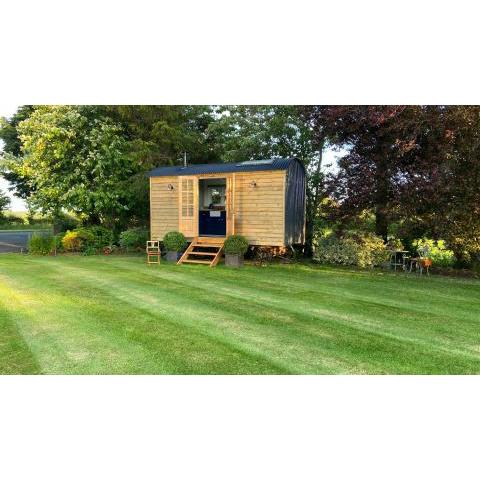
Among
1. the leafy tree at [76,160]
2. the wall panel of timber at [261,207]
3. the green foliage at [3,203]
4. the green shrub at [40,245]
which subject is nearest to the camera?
the wall panel of timber at [261,207]

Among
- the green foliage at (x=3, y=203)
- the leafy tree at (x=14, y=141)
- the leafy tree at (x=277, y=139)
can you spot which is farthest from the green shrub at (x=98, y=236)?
the green foliage at (x=3, y=203)

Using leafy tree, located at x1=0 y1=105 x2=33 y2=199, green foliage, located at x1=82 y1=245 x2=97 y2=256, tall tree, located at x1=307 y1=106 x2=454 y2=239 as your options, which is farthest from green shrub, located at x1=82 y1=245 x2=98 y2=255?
tall tree, located at x1=307 y1=106 x2=454 y2=239

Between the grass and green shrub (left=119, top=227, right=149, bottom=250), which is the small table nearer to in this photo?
the grass

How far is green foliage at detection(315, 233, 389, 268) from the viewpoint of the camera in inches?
349

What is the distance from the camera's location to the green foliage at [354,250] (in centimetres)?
887

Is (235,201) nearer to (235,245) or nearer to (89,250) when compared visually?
(235,245)

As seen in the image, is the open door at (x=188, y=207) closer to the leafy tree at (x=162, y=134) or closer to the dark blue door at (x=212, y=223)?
the dark blue door at (x=212, y=223)

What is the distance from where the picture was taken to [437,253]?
8.88 m

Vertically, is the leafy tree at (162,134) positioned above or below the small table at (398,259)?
above

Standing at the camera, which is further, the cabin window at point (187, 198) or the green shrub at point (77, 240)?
the green shrub at point (77, 240)

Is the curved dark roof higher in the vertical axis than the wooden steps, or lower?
higher

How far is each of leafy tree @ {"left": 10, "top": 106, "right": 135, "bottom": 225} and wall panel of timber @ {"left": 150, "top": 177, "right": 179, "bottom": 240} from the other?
5.89 ft

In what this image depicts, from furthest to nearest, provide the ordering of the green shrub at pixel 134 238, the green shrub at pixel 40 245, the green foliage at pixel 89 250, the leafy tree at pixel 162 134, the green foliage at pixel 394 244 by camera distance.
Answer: the leafy tree at pixel 162 134 → the green shrub at pixel 134 238 → the green foliage at pixel 89 250 → the green shrub at pixel 40 245 → the green foliage at pixel 394 244

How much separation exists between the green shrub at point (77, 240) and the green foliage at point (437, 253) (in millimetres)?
8732
